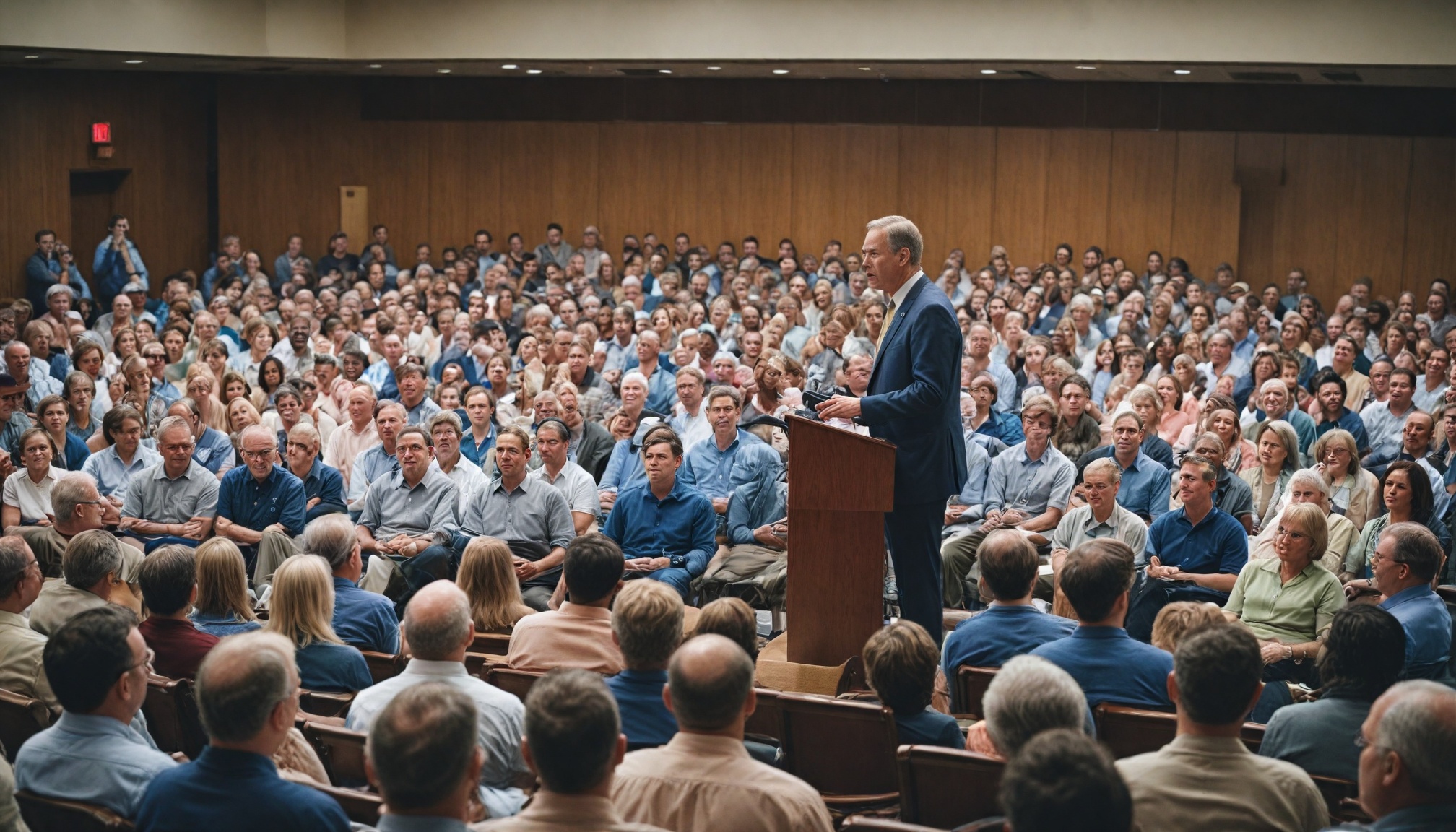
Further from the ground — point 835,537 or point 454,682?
point 835,537

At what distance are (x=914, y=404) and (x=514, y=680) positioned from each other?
139 centimetres

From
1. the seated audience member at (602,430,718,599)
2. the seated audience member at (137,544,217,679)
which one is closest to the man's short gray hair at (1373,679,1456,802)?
the seated audience member at (137,544,217,679)

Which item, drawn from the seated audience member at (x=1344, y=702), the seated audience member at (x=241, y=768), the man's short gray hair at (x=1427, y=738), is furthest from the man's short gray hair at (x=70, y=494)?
the man's short gray hair at (x=1427, y=738)

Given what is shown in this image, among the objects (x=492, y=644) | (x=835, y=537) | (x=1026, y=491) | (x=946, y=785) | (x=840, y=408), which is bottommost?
(x=492, y=644)

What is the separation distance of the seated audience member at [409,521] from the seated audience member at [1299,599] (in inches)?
134

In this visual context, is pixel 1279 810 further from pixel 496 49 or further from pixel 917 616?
pixel 496 49

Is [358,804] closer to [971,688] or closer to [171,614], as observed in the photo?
[171,614]

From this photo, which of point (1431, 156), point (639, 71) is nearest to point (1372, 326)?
point (1431, 156)

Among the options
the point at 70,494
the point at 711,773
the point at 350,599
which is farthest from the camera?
the point at 70,494

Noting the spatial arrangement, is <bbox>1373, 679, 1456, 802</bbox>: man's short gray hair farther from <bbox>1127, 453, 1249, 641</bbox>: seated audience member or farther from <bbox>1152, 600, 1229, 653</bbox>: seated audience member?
<bbox>1127, 453, 1249, 641</bbox>: seated audience member

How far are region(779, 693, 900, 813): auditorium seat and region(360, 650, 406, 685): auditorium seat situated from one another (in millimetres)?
1278

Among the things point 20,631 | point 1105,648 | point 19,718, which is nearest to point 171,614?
point 20,631

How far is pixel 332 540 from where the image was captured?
4594mm

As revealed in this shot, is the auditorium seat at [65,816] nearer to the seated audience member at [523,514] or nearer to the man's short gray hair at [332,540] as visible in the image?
the man's short gray hair at [332,540]
